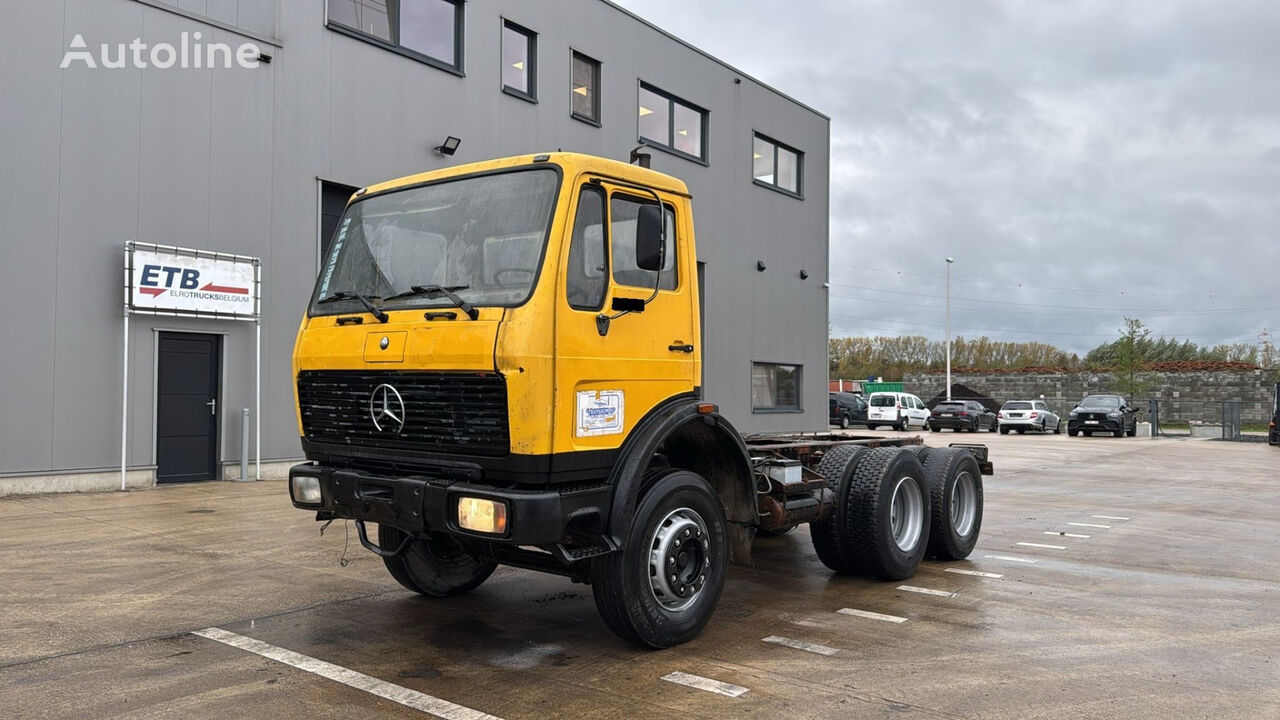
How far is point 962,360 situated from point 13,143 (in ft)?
222

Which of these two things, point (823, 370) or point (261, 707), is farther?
point (823, 370)

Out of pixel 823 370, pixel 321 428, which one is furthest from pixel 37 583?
pixel 823 370

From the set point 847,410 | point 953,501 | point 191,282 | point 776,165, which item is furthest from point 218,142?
point 847,410

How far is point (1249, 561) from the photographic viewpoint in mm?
8383

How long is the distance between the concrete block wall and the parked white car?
11.6m

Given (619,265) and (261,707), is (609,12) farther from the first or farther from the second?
(261,707)

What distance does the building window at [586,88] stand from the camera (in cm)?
1903

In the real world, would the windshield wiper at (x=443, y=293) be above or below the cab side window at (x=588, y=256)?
below

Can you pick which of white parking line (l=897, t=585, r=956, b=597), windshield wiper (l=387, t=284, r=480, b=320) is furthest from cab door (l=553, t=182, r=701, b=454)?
white parking line (l=897, t=585, r=956, b=597)

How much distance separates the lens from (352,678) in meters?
4.60

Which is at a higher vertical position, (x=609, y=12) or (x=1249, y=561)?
(x=609, y=12)

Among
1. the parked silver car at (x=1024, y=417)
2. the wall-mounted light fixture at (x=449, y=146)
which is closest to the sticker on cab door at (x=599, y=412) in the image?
the wall-mounted light fixture at (x=449, y=146)

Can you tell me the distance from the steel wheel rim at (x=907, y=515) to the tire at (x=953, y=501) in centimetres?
27

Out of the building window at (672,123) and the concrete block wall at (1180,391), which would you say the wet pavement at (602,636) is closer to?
the building window at (672,123)
